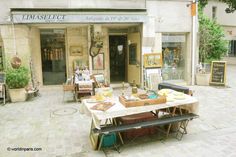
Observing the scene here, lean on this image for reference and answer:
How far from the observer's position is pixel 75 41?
1030cm

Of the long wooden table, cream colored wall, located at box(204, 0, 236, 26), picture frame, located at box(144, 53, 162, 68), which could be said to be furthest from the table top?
cream colored wall, located at box(204, 0, 236, 26)

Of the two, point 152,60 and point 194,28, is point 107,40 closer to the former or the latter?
point 152,60

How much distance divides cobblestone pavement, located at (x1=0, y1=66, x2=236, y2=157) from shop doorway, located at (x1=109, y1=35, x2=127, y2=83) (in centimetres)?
392

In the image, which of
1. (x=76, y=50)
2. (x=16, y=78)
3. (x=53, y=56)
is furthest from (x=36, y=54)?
(x=16, y=78)

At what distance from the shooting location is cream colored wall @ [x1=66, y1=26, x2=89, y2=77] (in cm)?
1022

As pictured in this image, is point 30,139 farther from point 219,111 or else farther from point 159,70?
point 159,70

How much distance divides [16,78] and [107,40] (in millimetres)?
4255

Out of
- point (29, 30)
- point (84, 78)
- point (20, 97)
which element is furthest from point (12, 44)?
point (84, 78)

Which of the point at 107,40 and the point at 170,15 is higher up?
the point at 170,15

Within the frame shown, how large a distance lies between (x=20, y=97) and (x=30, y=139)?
3.60 meters

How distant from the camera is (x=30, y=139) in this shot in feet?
16.6

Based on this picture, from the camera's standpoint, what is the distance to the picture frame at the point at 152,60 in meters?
9.35

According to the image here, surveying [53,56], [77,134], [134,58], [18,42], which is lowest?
[77,134]

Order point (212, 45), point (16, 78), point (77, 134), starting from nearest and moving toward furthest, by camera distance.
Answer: point (77, 134) → point (16, 78) → point (212, 45)
